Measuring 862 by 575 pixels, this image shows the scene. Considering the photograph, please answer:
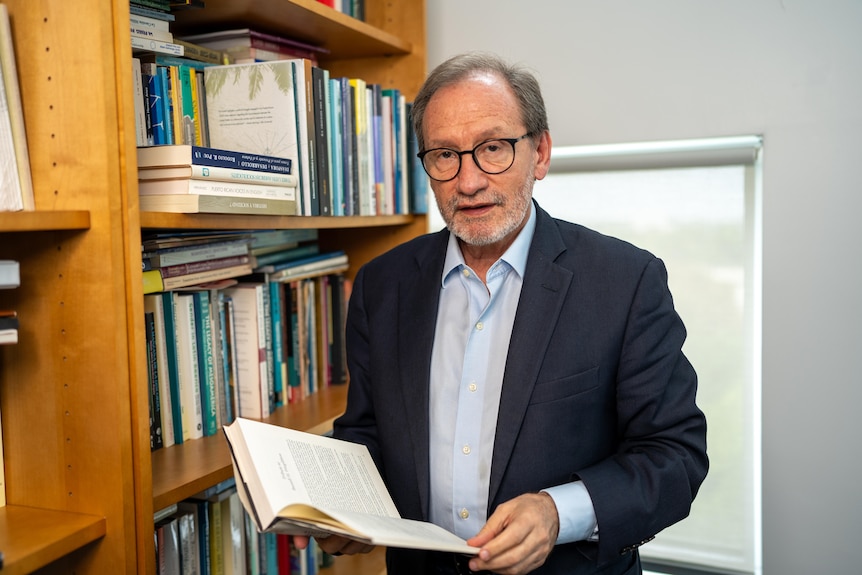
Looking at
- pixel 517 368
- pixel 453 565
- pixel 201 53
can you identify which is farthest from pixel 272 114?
pixel 453 565

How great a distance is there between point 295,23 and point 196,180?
0.65 m

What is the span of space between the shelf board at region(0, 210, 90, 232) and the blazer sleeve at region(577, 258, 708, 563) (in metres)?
0.86

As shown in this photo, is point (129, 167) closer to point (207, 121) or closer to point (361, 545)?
point (207, 121)

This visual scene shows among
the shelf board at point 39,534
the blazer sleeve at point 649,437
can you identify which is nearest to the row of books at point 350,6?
the blazer sleeve at point 649,437

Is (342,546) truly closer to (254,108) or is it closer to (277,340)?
(277,340)

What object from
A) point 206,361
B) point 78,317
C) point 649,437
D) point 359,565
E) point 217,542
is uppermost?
point 78,317

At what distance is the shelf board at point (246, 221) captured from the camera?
1219mm

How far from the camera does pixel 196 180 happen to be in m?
1.26

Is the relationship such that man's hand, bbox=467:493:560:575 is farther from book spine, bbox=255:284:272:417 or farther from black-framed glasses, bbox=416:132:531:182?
book spine, bbox=255:284:272:417

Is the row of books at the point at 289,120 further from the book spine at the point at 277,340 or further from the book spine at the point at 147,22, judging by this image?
the book spine at the point at 277,340

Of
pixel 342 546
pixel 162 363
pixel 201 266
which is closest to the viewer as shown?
pixel 342 546

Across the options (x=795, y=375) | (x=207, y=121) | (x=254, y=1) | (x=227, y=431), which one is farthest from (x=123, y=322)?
(x=795, y=375)

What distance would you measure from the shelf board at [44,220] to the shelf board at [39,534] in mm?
432

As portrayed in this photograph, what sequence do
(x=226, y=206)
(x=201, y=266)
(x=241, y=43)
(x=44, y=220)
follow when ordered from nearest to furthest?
(x=44, y=220) < (x=226, y=206) < (x=201, y=266) < (x=241, y=43)
